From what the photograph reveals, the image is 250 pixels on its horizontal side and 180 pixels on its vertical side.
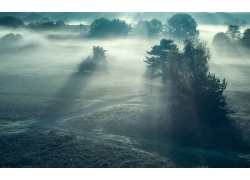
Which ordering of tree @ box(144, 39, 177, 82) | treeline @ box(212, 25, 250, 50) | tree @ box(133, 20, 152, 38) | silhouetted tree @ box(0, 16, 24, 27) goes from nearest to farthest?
tree @ box(144, 39, 177, 82) < treeline @ box(212, 25, 250, 50) < silhouetted tree @ box(0, 16, 24, 27) < tree @ box(133, 20, 152, 38)

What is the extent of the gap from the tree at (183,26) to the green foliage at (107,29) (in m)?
32.4

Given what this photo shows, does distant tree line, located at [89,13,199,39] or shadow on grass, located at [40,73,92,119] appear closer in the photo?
shadow on grass, located at [40,73,92,119]

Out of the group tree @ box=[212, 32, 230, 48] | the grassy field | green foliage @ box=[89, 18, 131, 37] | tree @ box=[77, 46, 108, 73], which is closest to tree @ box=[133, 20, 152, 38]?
green foliage @ box=[89, 18, 131, 37]

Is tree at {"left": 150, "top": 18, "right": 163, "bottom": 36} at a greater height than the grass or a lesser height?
greater

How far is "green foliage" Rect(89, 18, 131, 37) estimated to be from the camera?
14712cm

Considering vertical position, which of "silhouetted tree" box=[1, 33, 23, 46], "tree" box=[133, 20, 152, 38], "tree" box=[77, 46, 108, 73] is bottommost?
"tree" box=[77, 46, 108, 73]

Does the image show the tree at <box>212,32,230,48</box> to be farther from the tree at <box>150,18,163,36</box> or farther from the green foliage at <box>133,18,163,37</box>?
the tree at <box>150,18,163,36</box>

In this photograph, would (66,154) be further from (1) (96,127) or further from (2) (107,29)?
(2) (107,29)

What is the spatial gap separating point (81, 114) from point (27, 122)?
29.0 ft


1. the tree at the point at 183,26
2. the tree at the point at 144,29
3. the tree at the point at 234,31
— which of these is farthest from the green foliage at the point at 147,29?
the tree at the point at 234,31

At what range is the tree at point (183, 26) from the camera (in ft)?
473

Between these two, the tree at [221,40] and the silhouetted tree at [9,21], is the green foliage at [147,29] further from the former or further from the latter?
the silhouetted tree at [9,21]

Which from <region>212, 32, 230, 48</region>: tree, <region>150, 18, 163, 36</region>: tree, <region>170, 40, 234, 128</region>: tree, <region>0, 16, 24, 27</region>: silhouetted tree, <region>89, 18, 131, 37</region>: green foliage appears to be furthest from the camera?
<region>150, 18, 163, 36</region>: tree

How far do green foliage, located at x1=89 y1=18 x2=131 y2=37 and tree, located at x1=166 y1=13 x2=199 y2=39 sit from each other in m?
32.4
